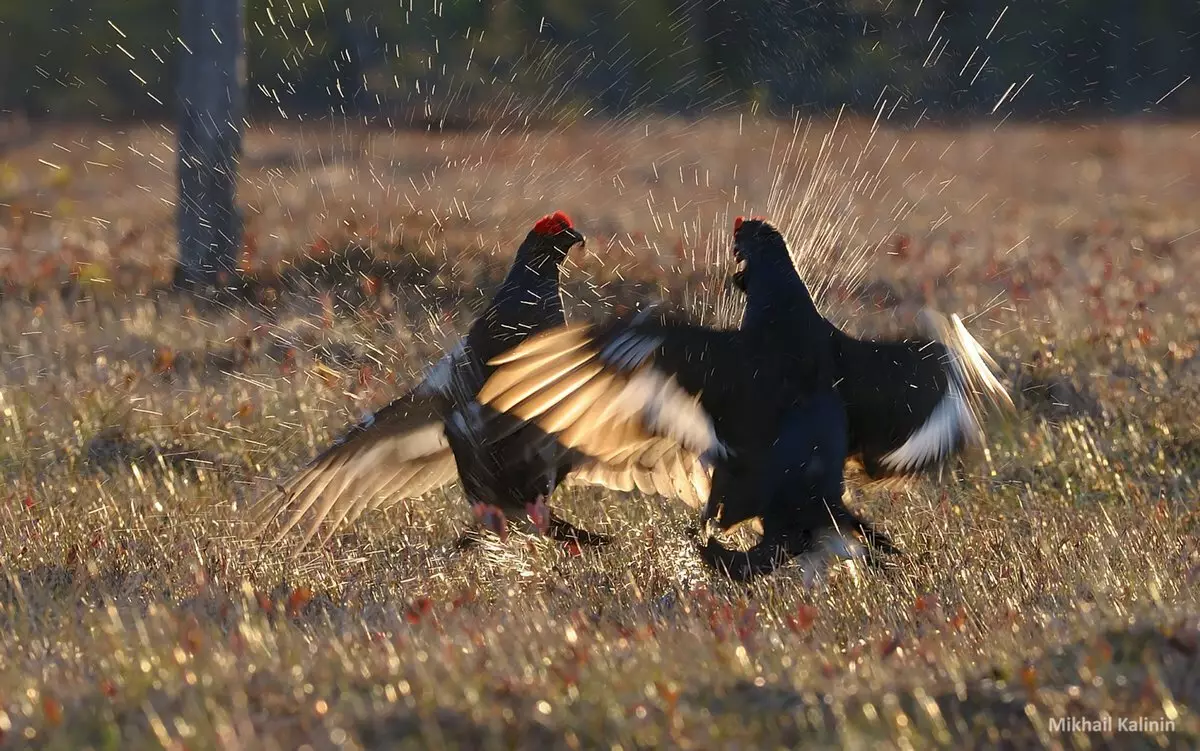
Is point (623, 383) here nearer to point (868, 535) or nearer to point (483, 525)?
point (868, 535)

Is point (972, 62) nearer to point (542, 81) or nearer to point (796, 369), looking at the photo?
point (542, 81)

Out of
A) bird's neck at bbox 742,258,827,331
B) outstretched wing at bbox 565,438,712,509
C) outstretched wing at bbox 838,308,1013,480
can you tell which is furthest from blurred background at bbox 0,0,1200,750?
bird's neck at bbox 742,258,827,331

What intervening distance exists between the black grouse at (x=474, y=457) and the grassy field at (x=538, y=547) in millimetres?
181

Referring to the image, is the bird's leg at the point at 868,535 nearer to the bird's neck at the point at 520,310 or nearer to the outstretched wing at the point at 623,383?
the outstretched wing at the point at 623,383

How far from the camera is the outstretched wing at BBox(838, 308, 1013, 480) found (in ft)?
17.2

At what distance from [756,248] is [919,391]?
29.0 inches

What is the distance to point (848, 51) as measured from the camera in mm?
37781

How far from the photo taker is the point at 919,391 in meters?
5.25

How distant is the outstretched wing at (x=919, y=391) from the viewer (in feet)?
17.2

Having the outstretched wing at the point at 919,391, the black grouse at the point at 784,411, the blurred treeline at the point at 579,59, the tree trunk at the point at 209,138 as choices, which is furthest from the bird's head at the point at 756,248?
the blurred treeline at the point at 579,59

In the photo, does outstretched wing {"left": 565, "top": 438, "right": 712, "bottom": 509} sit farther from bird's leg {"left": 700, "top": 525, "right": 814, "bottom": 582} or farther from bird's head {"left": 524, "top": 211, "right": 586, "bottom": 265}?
bird's head {"left": 524, "top": 211, "right": 586, "bottom": 265}

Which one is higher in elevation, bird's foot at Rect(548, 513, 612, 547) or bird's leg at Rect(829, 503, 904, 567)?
bird's leg at Rect(829, 503, 904, 567)

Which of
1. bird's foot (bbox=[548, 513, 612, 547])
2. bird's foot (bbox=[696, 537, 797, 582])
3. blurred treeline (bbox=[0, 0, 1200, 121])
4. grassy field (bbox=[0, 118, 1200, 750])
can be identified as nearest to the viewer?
grassy field (bbox=[0, 118, 1200, 750])

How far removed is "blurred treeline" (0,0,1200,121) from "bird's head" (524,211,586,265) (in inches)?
1095
